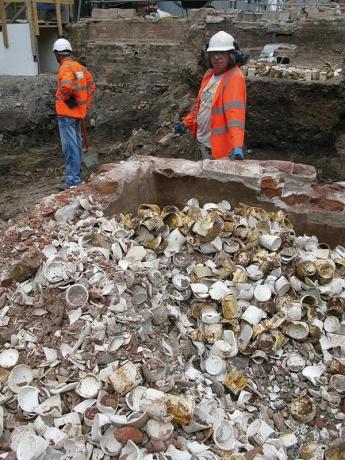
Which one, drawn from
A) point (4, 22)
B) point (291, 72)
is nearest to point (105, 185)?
point (291, 72)

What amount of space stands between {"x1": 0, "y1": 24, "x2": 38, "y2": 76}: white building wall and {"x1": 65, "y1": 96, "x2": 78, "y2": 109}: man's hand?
700cm

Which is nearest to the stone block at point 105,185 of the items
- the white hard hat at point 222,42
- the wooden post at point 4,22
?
the white hard hat at point 222,42

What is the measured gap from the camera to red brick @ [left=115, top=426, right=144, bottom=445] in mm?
2074

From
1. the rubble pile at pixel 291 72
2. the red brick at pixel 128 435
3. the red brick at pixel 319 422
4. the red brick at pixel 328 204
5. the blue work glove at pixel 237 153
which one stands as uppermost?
the rubble pile at pixel 291 72

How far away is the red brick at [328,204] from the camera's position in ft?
12.7

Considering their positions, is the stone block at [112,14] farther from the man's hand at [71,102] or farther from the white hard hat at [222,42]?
the white hard hat at [222,42]

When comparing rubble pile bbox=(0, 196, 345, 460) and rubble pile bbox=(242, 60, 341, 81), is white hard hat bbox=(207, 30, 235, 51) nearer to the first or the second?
rubble pile bbox=(0, 196, 345, 460)

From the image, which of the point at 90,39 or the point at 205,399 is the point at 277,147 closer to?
the point at 205,399

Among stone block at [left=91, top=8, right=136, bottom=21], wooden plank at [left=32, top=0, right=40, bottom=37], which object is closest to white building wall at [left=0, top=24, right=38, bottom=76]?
wooden plank at [left=32, top=0, right=40, bottom=37]

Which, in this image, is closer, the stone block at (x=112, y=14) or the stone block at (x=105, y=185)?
the stone block at (x=105, y=185)

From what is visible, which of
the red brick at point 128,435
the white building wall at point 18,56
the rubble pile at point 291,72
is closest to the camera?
the red brick at point 128,435

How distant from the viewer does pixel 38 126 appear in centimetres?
1112

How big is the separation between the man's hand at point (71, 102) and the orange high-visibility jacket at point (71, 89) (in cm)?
3

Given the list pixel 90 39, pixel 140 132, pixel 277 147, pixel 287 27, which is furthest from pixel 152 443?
pixel 90 39
